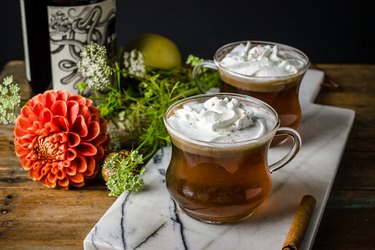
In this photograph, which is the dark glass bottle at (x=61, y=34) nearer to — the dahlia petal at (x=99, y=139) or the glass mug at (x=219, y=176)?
the dahlia petal at (x=99, y=139)

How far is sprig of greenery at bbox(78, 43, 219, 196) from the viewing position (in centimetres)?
126

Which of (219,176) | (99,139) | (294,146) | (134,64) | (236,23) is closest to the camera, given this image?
(219,176)

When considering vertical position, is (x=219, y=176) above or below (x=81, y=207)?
above

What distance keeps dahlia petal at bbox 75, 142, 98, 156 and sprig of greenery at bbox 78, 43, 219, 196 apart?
1.5 inches

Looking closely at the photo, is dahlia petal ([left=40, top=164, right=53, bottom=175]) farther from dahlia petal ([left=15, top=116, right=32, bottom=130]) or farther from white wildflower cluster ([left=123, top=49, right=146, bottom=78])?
white wildflower cluster ([left=123, top=49, right=146, bottom=78])

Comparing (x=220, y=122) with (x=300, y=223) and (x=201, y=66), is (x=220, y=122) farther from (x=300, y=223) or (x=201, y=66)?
(x=201, y=66)

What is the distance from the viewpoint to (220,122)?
112 centimetres

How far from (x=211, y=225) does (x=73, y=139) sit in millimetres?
339

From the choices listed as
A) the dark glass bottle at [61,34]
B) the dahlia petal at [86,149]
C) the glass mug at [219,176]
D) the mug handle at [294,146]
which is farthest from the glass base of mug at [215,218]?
the dark glass bottle at [61,34]

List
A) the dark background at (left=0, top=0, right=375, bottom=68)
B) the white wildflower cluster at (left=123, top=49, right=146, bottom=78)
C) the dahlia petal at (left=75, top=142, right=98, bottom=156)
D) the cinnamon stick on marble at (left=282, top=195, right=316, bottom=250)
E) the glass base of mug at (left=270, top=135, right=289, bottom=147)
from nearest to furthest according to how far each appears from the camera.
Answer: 1. the cinnamon stick on marble at (left=282, top=195, right=316, bottom=250)
2. the dahlia petal at (left=75, top=142, right=98, bottom=156)
3. the glass base of mug at (left=270, top=135, right=289, bottom=147)
4. the white wildflower cluster at (left=123, top=49, right=146, bottom=78)
5. the dark background at (left=0, top=0, right=375, bottom=68)

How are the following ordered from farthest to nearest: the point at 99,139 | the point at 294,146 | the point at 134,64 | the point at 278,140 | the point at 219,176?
the point at 134,64, the point at 278,140, the point at 99,139, the point at 294,146, the point at 219,176

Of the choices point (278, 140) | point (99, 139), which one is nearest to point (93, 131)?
point (99, 139)

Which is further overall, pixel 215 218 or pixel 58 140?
pixel 58 140

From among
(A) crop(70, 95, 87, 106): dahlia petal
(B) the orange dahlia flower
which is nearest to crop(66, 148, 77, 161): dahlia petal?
(B) the orange dahlia flower
